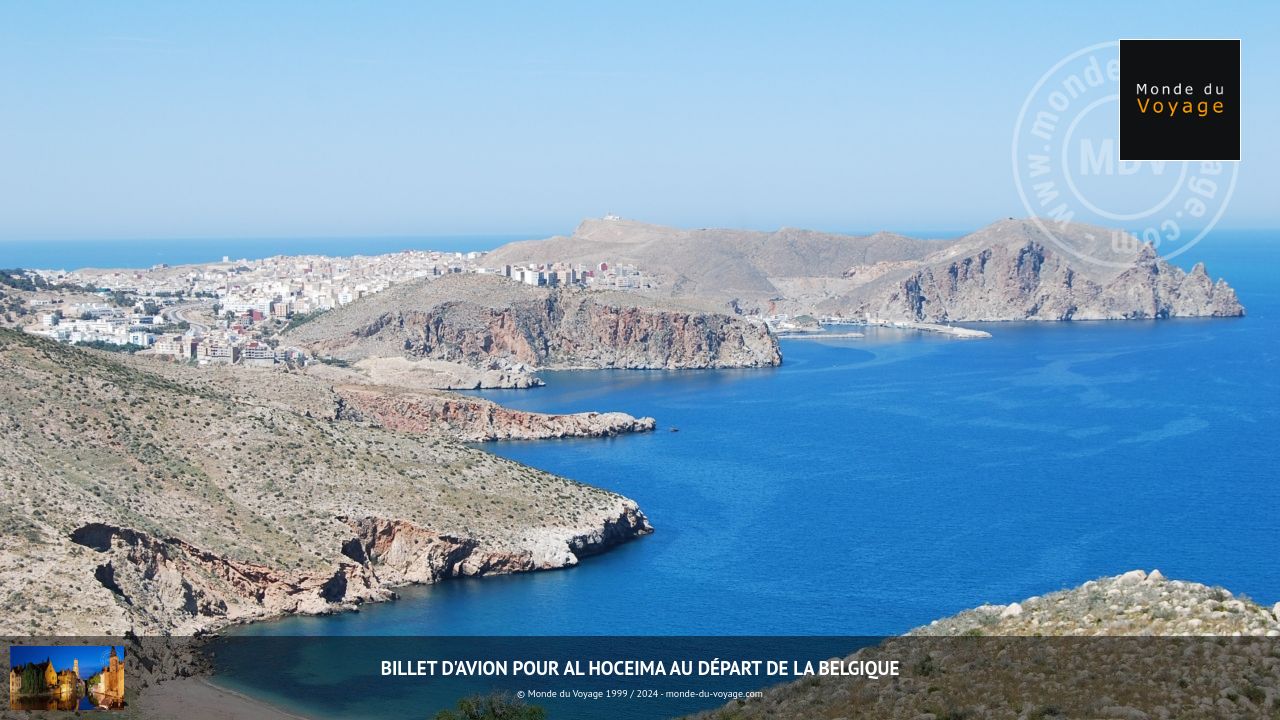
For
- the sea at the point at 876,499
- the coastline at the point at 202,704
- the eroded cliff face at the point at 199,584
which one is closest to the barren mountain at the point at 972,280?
the sea at the point at 876,499

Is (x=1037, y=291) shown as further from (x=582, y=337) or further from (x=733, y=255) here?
(x=582, y=337)

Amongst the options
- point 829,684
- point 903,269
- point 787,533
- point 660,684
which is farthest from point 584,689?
point 903,269

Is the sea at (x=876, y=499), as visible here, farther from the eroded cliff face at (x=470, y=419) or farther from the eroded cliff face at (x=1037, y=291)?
the eroded cliff face at (x=1037, y=291)

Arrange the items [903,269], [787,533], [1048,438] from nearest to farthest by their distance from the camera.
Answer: [787,533] < [1048,438] < [903,269]

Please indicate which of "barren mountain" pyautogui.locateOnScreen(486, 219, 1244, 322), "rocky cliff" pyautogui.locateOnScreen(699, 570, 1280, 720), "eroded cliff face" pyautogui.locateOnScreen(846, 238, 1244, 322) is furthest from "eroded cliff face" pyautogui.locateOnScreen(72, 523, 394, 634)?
"eroded cliff face" pyautogui.locateOnScreen(846, 238, 1244, 322)

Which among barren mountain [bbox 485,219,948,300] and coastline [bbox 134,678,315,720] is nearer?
coastline [bbox 134,678,315,720]

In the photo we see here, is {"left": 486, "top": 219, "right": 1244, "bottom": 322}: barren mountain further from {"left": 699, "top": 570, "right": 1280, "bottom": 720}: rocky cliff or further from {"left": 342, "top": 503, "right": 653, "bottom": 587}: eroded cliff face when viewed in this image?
{"left": 699, "top": 570, "right": 1280, "bottom": 720}: rocky cliff

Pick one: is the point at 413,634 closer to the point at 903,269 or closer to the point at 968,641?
the point at 968,641
